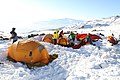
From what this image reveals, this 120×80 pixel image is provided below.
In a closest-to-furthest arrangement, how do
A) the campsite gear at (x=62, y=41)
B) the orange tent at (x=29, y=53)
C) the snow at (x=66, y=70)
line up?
the snow at (x=66, y=70) < the orange tent at (x=29, y=53) < the campsite gear at (x=62, y=41)

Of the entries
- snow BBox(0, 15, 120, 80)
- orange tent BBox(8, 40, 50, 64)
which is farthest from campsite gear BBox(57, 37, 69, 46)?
orange tent BBox(8, 40, 50, 64)

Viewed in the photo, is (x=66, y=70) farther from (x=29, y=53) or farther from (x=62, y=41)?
(x=62, y=41)

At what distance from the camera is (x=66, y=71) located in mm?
12703

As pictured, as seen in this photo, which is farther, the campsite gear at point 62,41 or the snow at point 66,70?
the campsite gear at point 62,41

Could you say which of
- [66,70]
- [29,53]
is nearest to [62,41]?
[29,53]

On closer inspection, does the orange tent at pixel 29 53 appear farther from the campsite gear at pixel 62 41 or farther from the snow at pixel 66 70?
the campsite gear at pixel 62 41

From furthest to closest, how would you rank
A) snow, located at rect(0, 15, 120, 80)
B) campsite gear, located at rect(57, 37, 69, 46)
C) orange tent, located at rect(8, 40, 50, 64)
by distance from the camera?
campsite gear, located at rect(57, 37, 69, 46), orange tent, located at rect(8, 40, 50, 64), snow, located at rect(0, 15, 120, 80)

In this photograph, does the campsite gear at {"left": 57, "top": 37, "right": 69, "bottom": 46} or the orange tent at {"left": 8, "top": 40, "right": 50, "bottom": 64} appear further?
the campsite gear at {"left": 57, "top": 37, "right": 69, "bottom": 46}

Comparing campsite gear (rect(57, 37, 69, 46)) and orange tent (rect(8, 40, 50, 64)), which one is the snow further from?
campsite gear (rect(57, 37, 69, 46))

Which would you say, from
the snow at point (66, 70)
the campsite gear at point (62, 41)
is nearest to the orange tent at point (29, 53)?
the snow at point (66, 70)

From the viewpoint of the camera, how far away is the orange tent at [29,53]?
47.9 ft

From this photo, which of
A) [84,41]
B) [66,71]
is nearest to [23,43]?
[66,71]

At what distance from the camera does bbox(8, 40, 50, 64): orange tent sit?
14.6 meters

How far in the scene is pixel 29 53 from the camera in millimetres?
14547
